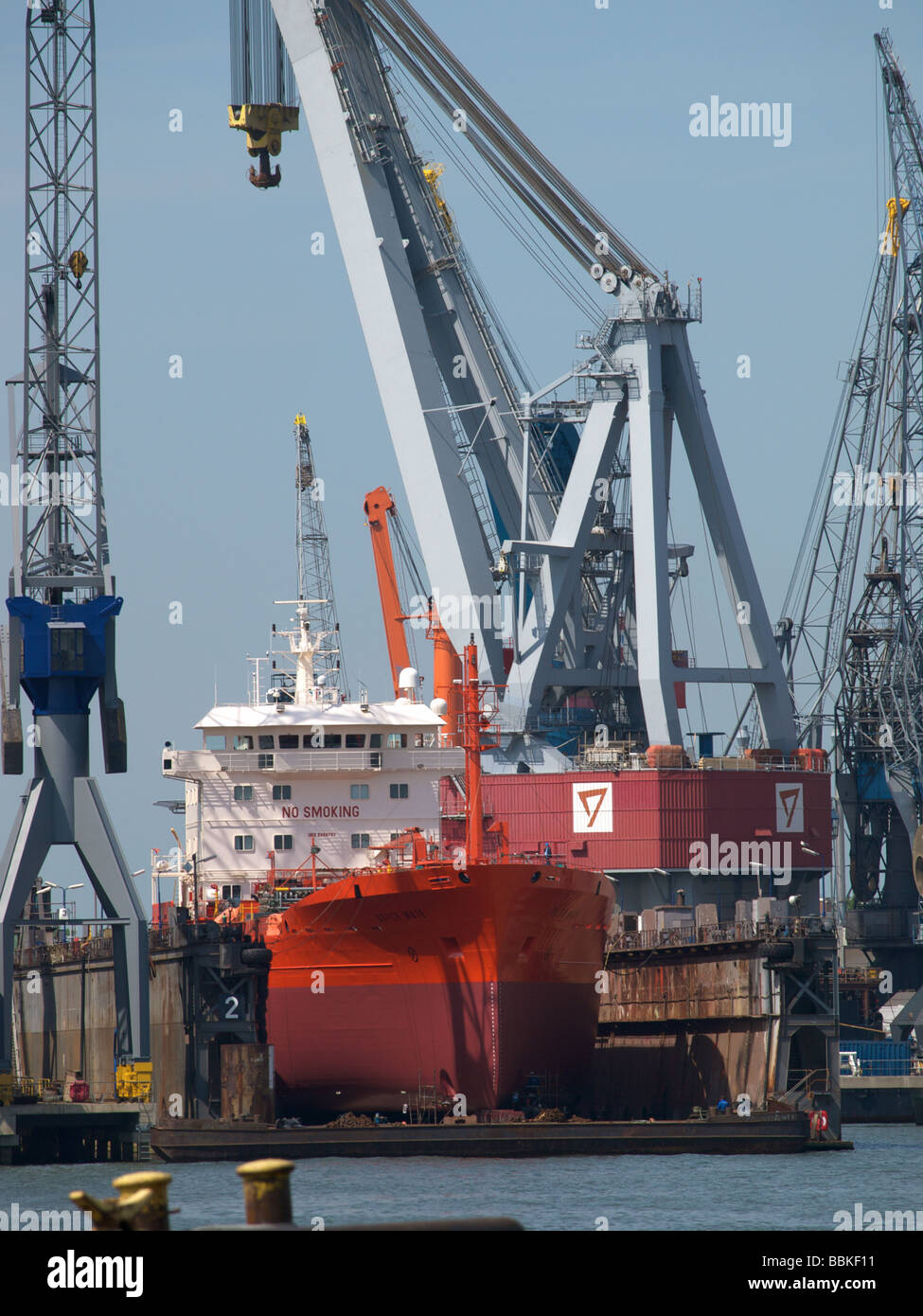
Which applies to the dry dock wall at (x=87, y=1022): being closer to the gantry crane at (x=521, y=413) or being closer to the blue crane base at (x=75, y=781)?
the blue crane base at (x=75, y=781)

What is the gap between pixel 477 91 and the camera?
6619 cm

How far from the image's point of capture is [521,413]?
6894cm

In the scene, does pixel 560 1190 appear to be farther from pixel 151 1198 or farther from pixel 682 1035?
pixel 151 1198

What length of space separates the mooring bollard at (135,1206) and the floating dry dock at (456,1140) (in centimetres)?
2823

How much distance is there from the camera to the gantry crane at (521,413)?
2584 inches

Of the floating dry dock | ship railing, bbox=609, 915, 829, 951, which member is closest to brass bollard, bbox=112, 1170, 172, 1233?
the floating dry dock
